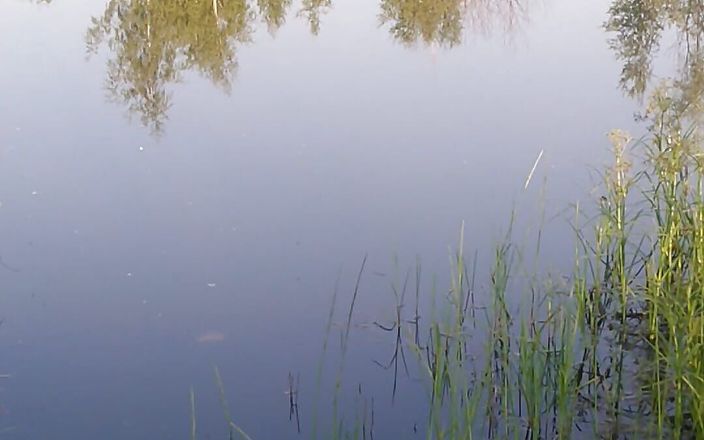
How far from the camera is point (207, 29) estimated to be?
6.95 meters

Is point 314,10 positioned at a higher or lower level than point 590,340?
higher

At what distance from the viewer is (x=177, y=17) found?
23.9ft

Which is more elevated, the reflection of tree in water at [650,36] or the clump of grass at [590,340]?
the reflection of tree in water at [650,36]

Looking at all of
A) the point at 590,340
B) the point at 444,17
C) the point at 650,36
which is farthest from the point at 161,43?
the point at 590,340

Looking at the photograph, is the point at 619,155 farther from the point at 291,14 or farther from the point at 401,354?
the point at 291,14

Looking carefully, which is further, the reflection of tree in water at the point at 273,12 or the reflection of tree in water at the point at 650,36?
the reflection of tree in water at the point at 273,12

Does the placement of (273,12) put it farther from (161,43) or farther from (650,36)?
(650,36)

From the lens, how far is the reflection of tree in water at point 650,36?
17.3ft

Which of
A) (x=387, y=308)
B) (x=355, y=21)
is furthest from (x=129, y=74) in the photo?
(x=387, y=308)

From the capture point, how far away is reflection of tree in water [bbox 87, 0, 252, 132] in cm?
547

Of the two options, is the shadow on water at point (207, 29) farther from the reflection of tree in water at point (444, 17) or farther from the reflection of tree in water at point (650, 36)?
the reflection of tree in water at point (650, 36)

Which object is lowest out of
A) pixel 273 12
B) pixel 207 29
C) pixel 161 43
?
pixel 161 43

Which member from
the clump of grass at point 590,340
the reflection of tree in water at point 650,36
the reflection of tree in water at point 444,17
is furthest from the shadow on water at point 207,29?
the clump of grass at point 590,340

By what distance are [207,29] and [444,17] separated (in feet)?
6.24
